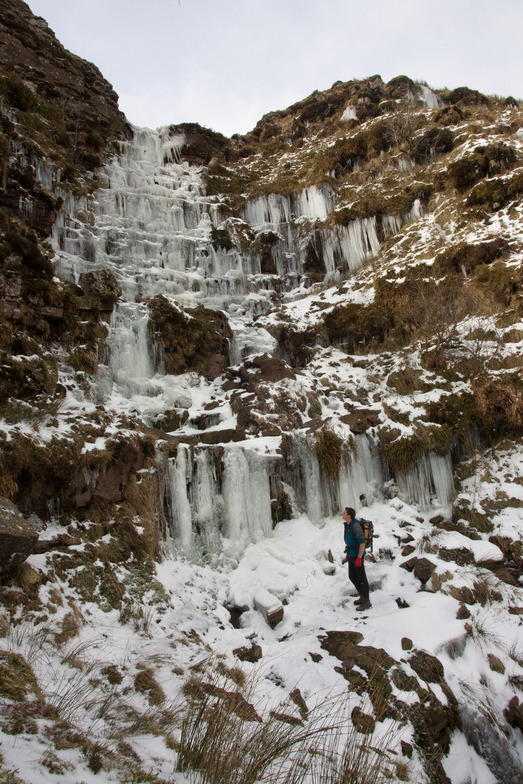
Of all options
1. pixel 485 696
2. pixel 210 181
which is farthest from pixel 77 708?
pixel 210 181

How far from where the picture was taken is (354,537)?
6.11m

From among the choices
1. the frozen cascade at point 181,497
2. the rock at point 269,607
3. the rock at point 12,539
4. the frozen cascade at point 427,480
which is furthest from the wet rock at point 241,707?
the frozen cascade at point 427,480

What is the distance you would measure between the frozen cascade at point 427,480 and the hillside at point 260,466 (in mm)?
73

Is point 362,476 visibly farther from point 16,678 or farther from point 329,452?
point 16,678

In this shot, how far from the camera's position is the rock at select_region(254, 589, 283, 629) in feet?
20.2

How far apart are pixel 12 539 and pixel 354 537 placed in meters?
4.52

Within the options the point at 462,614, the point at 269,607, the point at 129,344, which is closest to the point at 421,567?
the point at 462,614

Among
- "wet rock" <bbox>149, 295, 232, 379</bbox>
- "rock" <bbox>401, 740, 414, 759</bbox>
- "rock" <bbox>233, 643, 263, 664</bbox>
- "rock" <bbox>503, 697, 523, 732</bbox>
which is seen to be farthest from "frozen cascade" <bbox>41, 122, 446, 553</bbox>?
"rock" <bbox>503, 697, 523, 732</bbox>

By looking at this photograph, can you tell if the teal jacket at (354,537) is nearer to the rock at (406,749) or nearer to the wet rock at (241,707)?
the rock at (406,749)

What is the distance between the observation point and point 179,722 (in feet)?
10.7

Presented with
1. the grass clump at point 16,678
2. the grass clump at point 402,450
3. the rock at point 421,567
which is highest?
the grass clump at point 402,450

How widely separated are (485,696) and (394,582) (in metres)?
2.09

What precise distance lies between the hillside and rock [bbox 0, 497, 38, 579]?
1.6 inches

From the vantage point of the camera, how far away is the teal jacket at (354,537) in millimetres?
6062
